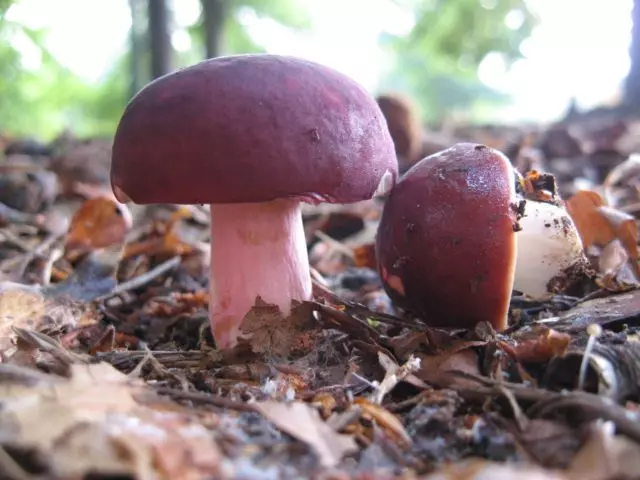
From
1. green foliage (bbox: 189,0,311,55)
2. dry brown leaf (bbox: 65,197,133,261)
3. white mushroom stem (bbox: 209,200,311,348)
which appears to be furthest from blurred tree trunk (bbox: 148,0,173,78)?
white mushroom stem (bbox: 209,200,311,348)

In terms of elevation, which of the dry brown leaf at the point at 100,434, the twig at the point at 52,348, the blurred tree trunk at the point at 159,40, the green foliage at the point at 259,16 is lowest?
the twig at the point at 52,348

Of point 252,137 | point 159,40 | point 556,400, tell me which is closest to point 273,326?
point 252,137

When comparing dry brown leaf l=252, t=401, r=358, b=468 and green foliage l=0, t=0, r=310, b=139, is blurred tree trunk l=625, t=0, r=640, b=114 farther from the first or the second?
dry brown leaf l=252, t=401, r=358, b=468

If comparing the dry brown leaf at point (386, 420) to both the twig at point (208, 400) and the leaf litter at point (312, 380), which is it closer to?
the leaf litter at point (312, 380)

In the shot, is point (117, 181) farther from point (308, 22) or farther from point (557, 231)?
point (308, 22)

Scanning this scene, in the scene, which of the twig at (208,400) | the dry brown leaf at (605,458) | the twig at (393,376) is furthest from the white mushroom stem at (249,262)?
the dry brown leaf at (605,458)

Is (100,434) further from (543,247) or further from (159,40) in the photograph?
(159,40)

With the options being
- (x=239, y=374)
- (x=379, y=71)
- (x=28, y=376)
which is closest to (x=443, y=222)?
(x=239, y=374)
